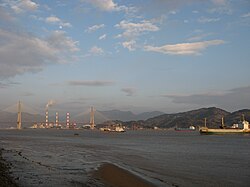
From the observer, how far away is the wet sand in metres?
14.8

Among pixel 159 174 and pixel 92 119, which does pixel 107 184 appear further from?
pixel 92 119

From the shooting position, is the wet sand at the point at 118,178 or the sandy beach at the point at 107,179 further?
the wet sand at the point at 118,178

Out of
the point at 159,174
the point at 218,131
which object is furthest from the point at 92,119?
the point at 159,174

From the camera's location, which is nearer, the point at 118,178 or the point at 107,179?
the point at 107,179

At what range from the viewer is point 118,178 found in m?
16.4

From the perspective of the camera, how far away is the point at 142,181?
15734 mm

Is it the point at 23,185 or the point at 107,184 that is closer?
the point at 23,185

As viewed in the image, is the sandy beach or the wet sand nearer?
the sandy beach

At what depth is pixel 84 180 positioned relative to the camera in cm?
1481

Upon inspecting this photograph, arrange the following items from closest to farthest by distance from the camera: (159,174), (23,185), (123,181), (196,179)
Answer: (23,185) < (123,181) < (196,179) < (159,174)

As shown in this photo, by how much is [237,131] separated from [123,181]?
355ft

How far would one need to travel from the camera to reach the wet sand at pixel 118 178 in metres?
14.8

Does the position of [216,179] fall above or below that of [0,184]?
below

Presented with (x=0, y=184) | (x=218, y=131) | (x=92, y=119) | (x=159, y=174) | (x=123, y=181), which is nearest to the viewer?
(x=0, y=184)
